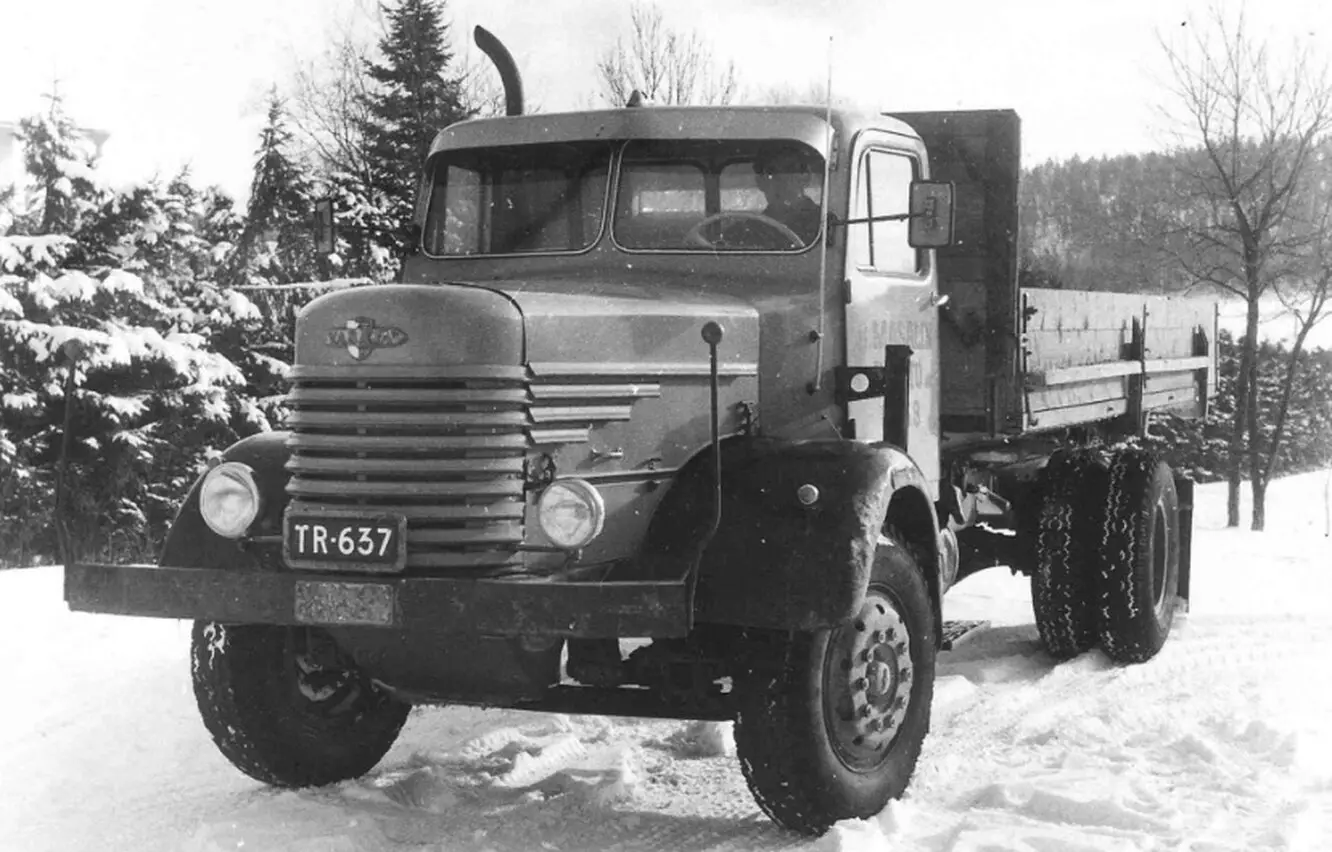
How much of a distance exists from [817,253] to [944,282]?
1621mm

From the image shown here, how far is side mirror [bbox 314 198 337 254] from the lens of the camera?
6.57 meters

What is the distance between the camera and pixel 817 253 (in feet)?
18.5

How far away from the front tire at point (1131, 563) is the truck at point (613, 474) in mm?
1607

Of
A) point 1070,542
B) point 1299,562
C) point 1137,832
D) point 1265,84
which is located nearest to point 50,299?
point 1070,542

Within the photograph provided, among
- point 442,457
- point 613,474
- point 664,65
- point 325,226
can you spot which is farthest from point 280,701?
point 664,65

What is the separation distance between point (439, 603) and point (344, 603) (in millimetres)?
326

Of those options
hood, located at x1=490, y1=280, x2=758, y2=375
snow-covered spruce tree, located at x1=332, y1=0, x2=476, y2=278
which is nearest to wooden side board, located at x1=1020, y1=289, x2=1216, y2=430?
hood, located at x1=490, y1=280, x2=758, y2=375

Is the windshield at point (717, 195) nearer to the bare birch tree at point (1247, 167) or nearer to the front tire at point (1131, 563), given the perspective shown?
the front tire at point (1131, 563)

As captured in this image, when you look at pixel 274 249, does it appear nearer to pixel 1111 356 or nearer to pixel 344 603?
pixel 1111 356

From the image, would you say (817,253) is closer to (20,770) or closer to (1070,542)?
(1070,542)

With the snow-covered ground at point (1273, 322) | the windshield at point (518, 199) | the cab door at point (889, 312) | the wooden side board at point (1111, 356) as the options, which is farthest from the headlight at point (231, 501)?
the snow-covered ground at point (1273, 322)

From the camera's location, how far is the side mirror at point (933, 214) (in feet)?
17.9

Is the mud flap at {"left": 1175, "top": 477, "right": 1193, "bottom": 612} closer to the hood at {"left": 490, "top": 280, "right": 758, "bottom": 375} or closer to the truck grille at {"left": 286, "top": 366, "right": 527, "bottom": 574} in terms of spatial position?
the hood at {"left": 490, "top": 280, "right": 758, "bottom": 375}

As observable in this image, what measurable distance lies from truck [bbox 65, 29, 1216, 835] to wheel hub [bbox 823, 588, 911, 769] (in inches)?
0.4
